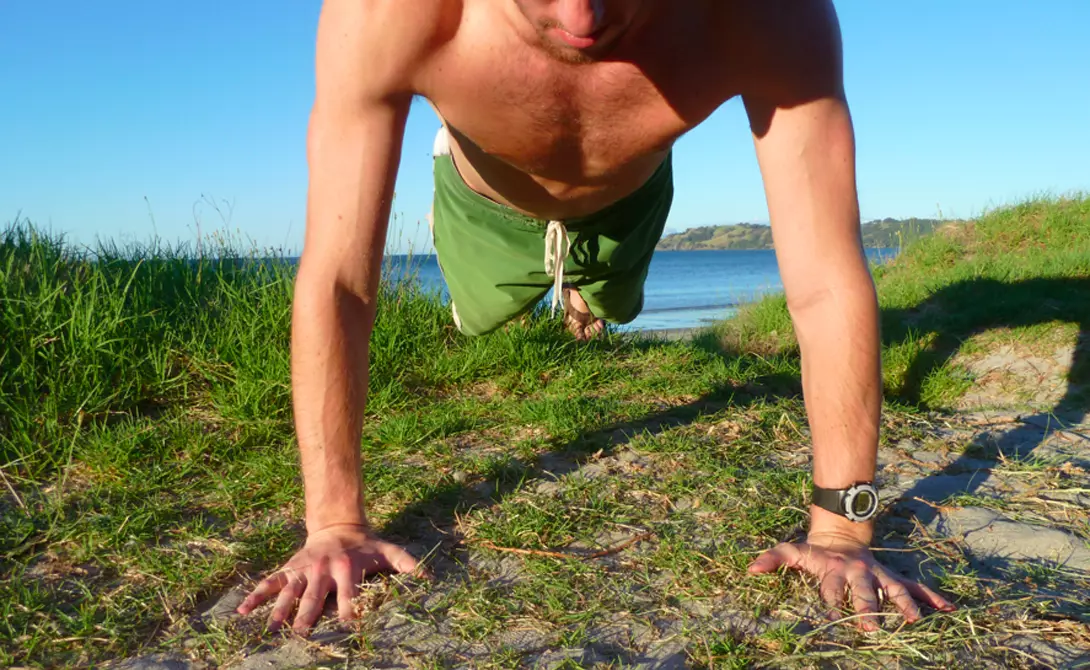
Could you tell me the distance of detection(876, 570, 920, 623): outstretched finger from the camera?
168 cm

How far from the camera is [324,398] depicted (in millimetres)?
1973

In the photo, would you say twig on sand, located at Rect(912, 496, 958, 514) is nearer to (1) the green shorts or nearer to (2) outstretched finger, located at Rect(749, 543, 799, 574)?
(2) outstretched finger, located at Rect(749, 543, 799, 574)

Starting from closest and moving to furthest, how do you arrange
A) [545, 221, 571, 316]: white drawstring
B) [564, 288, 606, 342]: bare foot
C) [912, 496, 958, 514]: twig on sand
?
1. [912, 496, 958, 514]: twig on sand
2. [545, 221, 571, 316]: white drawstring
3. [564, 288, 606, 342]: bare foot

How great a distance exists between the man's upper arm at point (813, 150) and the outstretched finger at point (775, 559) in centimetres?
64

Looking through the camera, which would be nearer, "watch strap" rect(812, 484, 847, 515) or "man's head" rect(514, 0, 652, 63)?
"man's head" rect(514, 0, 652, 63)

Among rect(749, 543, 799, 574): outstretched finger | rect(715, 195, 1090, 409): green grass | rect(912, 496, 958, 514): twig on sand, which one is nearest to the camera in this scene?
rect(749, 543, 799, 574): outstretched finger

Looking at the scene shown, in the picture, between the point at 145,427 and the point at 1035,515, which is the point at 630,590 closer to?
the point at 1035,515

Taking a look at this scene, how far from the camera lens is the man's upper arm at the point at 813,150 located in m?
1.97

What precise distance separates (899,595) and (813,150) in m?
1.09

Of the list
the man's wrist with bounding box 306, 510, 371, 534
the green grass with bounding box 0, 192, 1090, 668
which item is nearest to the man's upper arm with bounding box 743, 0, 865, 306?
the green grass with bounding box 0, 192, 1090, 668

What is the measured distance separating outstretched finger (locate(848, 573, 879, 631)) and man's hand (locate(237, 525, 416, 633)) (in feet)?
3.34

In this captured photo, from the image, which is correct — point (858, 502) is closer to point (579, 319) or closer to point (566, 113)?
point (566, 113)

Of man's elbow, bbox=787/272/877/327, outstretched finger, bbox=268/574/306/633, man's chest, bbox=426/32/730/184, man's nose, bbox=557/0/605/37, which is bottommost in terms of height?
outstretched finger, bbox=268/574/306/633

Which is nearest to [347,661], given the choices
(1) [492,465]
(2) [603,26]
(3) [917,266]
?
(1) [492,465]
